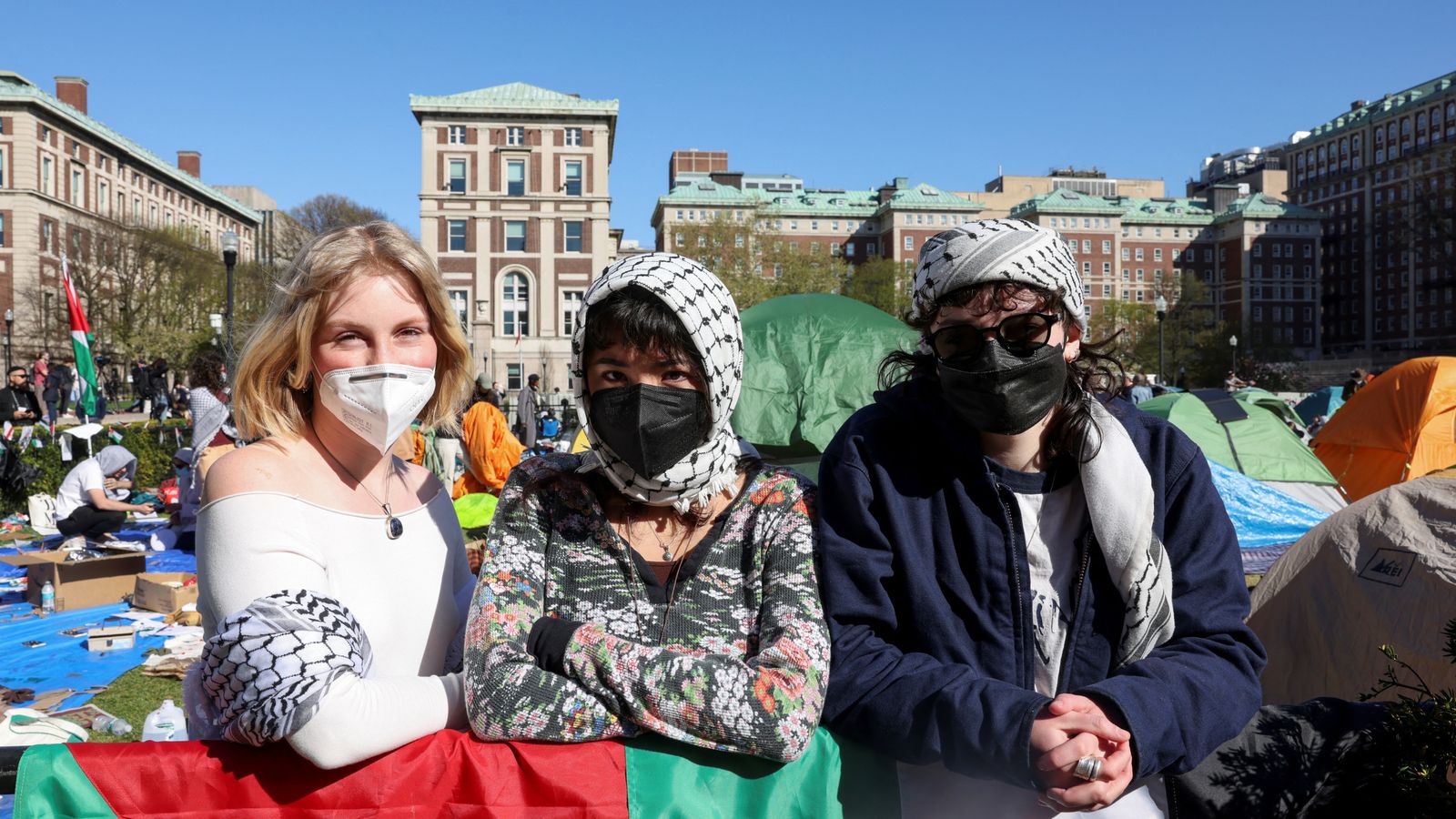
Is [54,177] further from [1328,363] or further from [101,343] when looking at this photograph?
[1328,363]

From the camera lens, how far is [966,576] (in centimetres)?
189

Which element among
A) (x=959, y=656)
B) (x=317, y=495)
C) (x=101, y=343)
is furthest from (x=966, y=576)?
(x=101, y=343)

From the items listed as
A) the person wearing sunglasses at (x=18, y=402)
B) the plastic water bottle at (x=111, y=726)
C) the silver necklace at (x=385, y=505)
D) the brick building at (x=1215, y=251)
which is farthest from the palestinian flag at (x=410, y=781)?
the brick building at (x=1215, y=251)

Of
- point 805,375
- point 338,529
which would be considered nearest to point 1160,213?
point 805,375

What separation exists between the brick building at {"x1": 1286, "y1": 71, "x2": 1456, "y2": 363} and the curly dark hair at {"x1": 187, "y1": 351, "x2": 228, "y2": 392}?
84.0m

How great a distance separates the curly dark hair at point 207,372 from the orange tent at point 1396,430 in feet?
38.8

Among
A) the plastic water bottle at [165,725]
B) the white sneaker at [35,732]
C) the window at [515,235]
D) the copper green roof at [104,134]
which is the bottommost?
the plastic water bottle at [165,725]

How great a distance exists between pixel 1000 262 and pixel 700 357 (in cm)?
64

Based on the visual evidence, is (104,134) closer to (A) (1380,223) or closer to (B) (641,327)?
(B) (641,327)

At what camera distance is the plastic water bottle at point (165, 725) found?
183 inches

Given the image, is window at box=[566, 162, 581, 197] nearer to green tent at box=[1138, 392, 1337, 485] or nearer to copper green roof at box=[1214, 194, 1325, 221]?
green tent at box=[1138, 392, 1337, 485]

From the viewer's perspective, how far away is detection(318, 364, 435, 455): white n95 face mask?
198 centimetres

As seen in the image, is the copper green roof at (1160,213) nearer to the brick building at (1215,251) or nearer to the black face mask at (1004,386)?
the brick building at (1215,251)

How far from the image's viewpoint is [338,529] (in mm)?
1878
